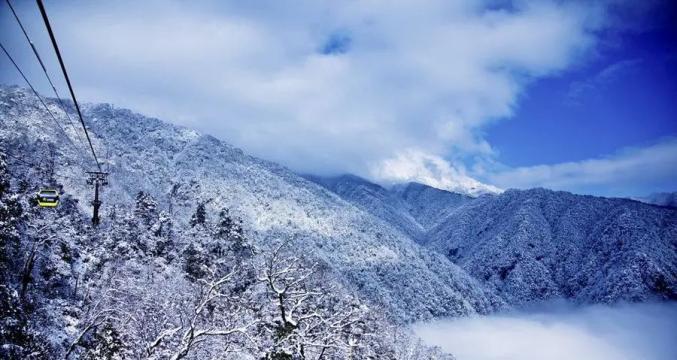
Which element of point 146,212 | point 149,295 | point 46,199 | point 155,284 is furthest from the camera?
point 146,212

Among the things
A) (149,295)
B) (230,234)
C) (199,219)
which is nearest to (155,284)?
(149,295)

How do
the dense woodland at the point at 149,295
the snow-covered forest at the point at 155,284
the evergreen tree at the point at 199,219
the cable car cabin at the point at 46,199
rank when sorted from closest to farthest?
1. the cable car cabin at the point at 46,199
2. the dense woodland at the point at 149,295
3. the snow-covered forest at the point at 155,284
4. the evergreen tree at the point at 199,219

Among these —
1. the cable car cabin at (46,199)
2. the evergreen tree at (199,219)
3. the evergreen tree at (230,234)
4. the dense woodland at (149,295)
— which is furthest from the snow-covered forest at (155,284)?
the cable car cabin at (46,199)

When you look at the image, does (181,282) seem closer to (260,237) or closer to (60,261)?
(60,261)

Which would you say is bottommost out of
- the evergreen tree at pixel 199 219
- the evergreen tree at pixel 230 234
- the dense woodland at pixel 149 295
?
the dense woodland at pixel 149 295

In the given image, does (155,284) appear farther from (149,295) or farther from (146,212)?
(146,212)

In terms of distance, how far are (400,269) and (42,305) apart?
155m

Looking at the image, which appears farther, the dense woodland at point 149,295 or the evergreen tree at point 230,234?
the evergreen tree at point 230,234

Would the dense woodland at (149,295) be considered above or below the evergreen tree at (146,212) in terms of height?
below

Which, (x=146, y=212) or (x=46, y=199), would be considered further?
(x=146, y=212)

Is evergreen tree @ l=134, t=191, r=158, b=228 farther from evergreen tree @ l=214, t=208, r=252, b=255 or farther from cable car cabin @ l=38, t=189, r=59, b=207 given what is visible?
cable car cabin @ l=38, t=189, r=59, b=207

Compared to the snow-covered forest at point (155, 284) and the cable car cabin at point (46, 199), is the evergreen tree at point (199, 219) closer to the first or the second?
the snow-covered forest at point (155, 284)

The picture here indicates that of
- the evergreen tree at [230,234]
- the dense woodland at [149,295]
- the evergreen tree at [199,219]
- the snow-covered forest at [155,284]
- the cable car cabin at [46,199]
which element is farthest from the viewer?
the evergreen tree at [199,219]

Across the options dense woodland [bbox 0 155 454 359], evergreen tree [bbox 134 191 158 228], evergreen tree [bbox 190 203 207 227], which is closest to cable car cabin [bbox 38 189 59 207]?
dense woodland [bbox 0 155 454 359]
